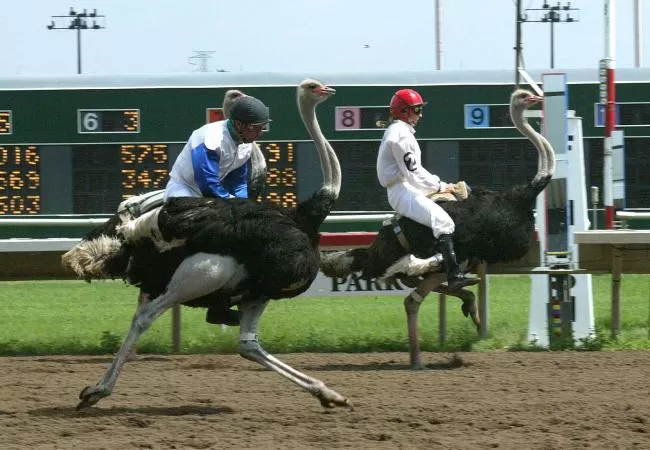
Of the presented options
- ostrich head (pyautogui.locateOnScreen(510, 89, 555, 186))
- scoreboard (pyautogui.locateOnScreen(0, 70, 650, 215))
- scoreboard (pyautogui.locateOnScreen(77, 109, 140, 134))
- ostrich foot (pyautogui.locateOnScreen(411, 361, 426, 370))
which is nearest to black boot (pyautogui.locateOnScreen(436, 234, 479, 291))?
ostrich foot (pyautogui.locateOnScreen(411, 361, 426, 370))

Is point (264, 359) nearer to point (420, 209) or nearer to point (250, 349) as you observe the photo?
point (250, 349)

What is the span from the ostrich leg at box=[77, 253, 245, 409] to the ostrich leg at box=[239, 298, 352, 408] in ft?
0.84

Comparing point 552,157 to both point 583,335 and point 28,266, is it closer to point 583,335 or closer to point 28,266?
point 583,335

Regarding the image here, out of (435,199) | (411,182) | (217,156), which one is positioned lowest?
(435,199)

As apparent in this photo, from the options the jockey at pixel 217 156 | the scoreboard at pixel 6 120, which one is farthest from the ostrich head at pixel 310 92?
the scoreboard at pixel 6 120

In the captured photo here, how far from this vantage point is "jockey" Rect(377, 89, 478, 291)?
1072 centimetres

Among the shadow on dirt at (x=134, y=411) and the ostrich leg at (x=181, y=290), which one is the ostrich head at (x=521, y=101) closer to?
the ostrich leg at (x=181, y=290)

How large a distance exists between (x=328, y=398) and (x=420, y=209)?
9.17 feet

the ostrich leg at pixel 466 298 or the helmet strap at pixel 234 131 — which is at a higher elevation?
the helmet strap at pixel 234 131

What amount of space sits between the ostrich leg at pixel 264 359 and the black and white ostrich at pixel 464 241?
2455 mm

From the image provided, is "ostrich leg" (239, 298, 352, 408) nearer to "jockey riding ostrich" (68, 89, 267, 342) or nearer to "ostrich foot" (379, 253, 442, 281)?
"jockey riding ostrich" (68, 89, 267, 342)

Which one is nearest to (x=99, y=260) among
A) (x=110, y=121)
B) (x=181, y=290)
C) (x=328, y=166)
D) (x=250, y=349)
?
(x=181, y=290)

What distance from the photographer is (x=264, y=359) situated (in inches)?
333

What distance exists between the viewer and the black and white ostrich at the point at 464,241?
10.9m
